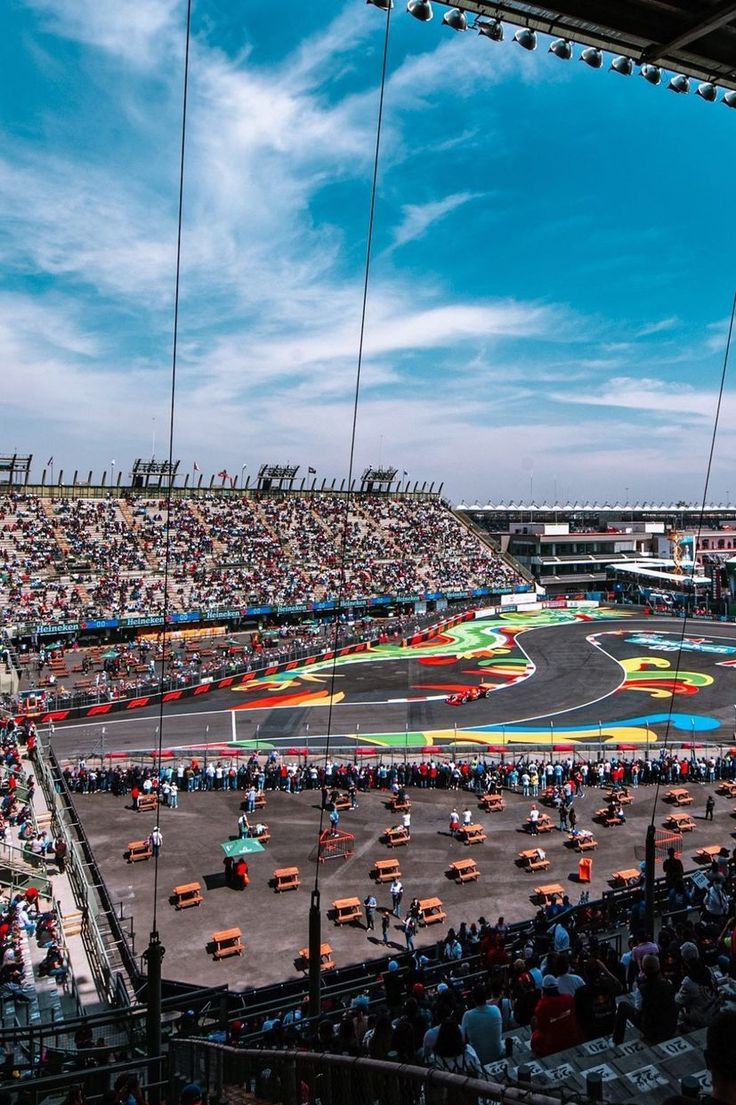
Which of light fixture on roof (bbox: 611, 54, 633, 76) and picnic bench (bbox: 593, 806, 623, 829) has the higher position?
light fixture on roof (bbox: 611, 54, 633, 76)

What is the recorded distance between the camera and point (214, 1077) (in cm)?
797

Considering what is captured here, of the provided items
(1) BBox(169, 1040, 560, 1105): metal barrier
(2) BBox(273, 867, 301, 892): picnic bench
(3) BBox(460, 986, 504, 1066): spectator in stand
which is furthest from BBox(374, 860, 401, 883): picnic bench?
(3) BBox(460, 986, 504, 1066): spectator in stand

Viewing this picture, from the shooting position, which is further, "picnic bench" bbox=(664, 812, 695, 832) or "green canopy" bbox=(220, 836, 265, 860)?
"picnic bench" bbox=(664, 812, 695, 832)

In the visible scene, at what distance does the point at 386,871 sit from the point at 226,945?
16.9 feet

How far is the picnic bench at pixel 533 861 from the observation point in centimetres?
2059

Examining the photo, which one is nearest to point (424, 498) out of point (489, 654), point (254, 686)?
point (489, 654)

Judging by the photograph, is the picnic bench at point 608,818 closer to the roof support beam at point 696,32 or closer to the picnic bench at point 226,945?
the picnic bench at point 226,945

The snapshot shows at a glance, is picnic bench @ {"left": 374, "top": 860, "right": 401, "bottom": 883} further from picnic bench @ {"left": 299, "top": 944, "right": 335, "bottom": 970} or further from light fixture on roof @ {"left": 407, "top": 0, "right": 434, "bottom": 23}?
light fixture on roof @ {"left": 407, "top": 0, "right": 434, "bottom": 23}

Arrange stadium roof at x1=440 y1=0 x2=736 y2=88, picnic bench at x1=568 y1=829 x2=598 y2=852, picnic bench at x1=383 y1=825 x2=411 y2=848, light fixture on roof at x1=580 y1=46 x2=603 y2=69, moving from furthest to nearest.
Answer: picnic bench at x1=383 y1=825 x2=411 y2=848
picnic bench at x1=568 y1=829 x2=598 y2=852
light fixture on roof at x1=580 y1=46 x2=603 y2=69
stadium roof at x1=440 y1=0 x2=736 y2=88

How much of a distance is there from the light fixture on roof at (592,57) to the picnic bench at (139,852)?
21.4m

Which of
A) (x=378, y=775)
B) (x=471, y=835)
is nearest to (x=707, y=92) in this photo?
(x=471, y=835)

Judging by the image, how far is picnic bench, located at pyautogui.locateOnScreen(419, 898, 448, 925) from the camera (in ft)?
58.2

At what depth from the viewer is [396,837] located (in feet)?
73.5

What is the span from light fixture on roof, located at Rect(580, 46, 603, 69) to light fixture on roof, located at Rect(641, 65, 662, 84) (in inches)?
43.4
